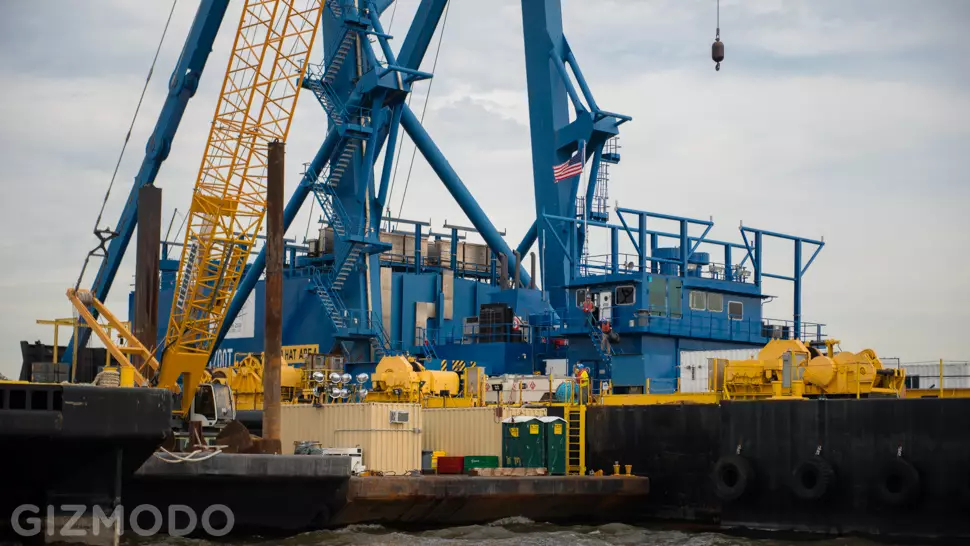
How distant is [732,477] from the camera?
35.9 m

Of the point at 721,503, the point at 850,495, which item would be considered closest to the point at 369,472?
the point at 721,503

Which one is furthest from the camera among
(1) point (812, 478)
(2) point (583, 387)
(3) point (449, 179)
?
(3) point (449, 179)

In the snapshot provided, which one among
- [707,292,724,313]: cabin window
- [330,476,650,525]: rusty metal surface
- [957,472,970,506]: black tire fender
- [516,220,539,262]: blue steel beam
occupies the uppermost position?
[516,220,539,262]: blue steel beam

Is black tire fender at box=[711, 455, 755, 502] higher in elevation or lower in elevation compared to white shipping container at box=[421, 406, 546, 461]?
lower

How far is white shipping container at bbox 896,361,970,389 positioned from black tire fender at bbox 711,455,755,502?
7.55 metres

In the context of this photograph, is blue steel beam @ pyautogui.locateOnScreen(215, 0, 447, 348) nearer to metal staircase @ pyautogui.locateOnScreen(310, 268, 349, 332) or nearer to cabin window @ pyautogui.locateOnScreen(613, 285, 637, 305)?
metal staircase @ pyautogui.locateOnScreen(310, 268, 349, 332)

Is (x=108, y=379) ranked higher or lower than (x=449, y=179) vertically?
lower

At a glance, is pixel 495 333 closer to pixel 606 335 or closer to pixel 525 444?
pixel 606 335

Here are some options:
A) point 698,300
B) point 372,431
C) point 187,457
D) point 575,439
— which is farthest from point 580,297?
point 187,457

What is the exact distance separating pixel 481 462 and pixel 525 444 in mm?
1434

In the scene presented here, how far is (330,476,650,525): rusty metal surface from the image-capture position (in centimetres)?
3356

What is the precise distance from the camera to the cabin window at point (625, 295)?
5313 cm

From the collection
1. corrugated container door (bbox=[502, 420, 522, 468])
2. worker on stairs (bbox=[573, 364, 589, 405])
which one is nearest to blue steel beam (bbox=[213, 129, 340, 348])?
worker on stairs (bbox=[573, 364, 589, 405])

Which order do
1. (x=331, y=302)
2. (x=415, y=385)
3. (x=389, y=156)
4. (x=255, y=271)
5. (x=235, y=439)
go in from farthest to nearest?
(x=255, y=271), (x=389, y=156), (x=331, y=302), (x=415, y=385), (x=235, y=439)
